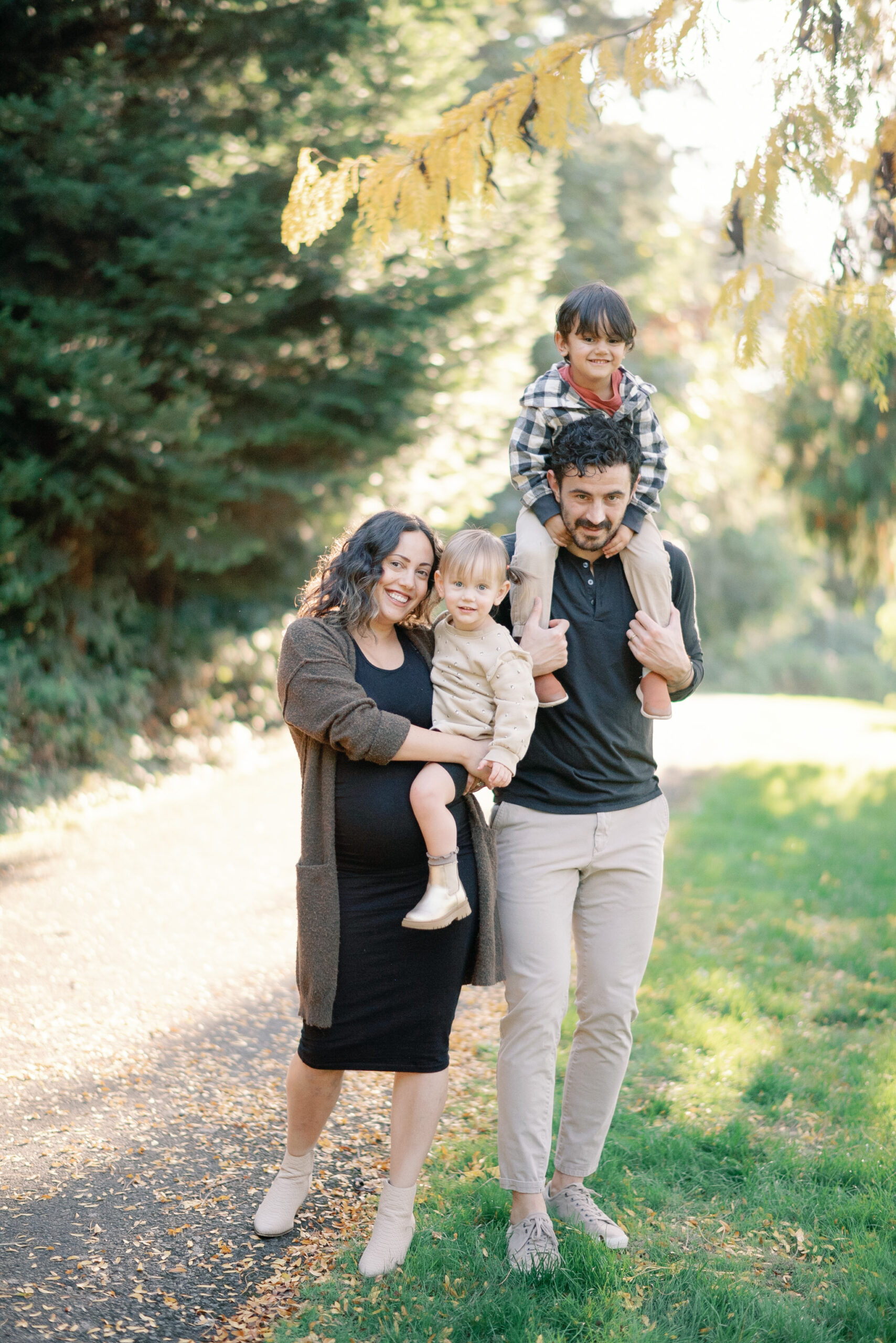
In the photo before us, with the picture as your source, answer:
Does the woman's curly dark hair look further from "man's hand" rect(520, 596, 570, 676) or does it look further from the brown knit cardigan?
"man's hand" rect(520, 596, 570, 676)

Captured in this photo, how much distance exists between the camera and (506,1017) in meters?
2.83

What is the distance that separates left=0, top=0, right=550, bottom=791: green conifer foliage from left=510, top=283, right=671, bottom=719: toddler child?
15.9ft

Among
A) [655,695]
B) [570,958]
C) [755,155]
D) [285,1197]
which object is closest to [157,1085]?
[285,1197]

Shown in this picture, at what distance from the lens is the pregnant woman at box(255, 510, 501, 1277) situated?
2668 mm

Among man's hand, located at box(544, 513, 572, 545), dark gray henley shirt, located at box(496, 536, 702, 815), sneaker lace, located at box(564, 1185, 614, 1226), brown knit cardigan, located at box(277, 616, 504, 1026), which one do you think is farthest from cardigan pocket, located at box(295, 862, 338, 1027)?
man's hand, located at box(544, 513, 572, 545)

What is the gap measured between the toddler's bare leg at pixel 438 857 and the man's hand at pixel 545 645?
0.39m

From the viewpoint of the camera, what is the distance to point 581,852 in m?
2.83

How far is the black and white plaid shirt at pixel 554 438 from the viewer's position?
294cm

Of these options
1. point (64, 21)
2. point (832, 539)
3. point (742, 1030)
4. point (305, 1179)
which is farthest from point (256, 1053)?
point (832, 539)

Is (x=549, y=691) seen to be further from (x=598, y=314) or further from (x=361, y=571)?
(x=598, y=314)

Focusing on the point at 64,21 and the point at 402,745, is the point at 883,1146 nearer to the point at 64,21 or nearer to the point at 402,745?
the point at 402,745

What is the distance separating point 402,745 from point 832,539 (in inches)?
514

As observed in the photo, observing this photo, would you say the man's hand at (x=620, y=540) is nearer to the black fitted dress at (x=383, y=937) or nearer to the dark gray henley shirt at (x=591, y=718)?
the dark gray henley shirt at (x=591, y=718)

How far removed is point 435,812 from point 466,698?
0.30 meters
